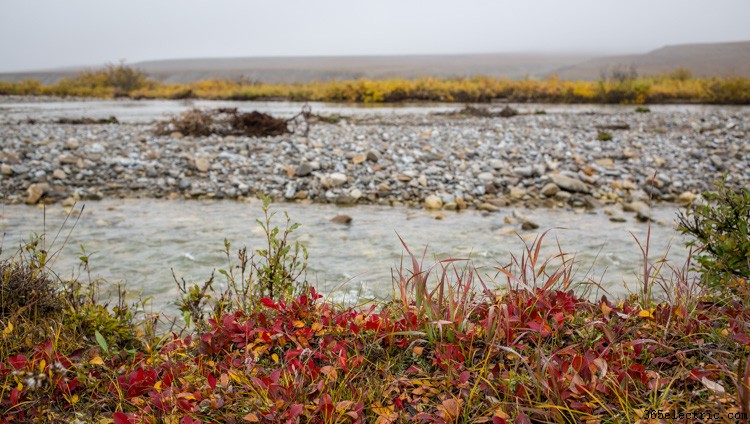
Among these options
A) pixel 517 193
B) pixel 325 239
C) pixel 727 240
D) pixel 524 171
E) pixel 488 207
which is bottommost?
pixel 325 239

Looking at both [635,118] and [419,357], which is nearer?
[419,357]

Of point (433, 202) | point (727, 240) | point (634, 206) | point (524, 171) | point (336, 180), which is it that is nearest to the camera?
point (727, 240)

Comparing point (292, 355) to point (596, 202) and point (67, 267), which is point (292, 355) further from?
point (596, 202)

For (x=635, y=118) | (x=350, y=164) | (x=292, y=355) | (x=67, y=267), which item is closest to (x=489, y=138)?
(x=350, y=164)

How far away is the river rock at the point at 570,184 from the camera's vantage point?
7414mm

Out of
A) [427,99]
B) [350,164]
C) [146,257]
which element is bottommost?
[146,257]

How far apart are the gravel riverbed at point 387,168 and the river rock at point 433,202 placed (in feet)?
0.05

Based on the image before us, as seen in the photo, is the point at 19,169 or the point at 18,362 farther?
the point at 19,169

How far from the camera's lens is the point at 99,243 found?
5.34 meters

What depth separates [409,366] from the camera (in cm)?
236

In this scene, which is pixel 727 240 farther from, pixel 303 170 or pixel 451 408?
pixel 303 170

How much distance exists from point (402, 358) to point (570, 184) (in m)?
5.85

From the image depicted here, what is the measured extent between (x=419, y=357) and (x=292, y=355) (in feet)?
1.95

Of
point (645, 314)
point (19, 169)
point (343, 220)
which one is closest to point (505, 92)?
point (343, 220)
